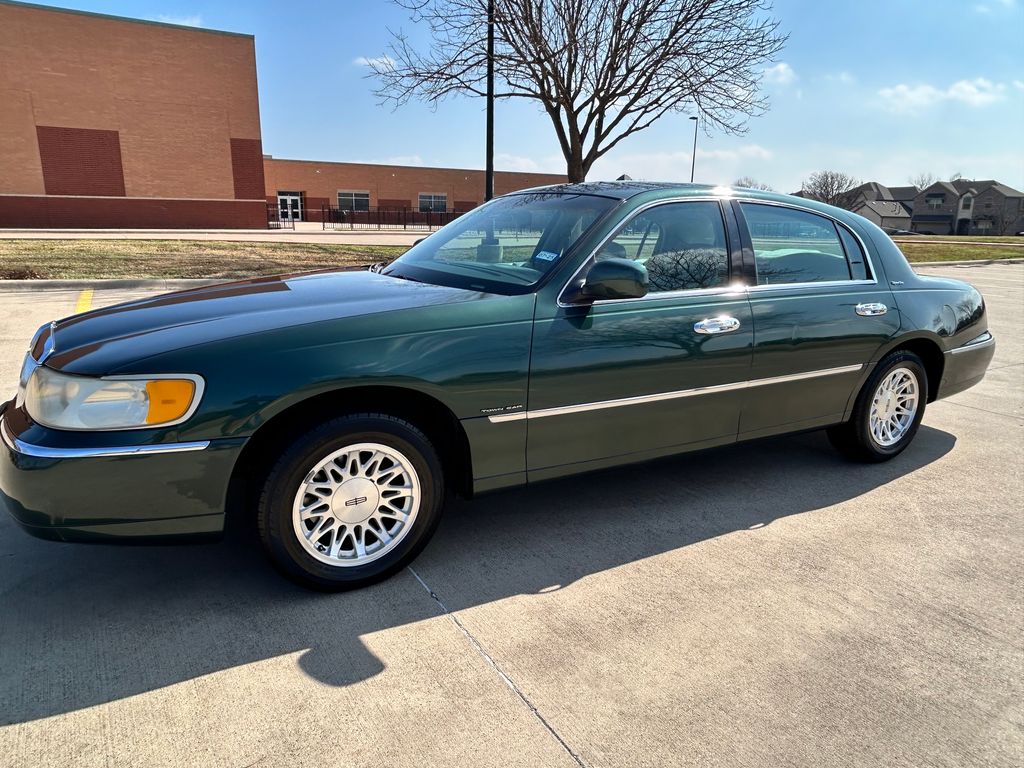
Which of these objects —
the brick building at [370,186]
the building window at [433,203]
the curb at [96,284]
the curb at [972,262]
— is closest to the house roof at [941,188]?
the brick building at [370,186]

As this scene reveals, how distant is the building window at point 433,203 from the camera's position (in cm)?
6247

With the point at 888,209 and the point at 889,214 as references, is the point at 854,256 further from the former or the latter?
the point at 888,209

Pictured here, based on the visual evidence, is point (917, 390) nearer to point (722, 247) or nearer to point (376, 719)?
point (722, 247)

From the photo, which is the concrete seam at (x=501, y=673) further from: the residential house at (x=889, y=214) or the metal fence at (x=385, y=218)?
the residential house at (x=889, y=214)

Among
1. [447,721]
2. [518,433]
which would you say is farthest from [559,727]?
[518,433]

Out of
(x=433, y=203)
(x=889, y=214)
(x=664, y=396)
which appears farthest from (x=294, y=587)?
(x=889, y=214)

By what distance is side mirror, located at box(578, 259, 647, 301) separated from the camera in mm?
3073

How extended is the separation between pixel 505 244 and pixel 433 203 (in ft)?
201

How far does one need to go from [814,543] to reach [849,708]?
1.20 meters

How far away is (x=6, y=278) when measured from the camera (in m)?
10.5

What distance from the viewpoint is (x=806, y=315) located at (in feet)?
12.5

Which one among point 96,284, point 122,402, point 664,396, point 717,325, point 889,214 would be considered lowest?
point 96,284

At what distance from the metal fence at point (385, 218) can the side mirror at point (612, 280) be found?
169 feet

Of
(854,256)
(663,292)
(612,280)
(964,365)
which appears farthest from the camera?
(964,365)
